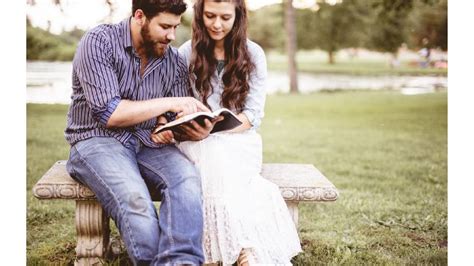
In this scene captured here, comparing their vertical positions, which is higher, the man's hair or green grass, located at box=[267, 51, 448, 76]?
the man's hair

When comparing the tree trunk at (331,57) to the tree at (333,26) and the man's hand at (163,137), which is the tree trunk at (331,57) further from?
the man's hand at (163,137)

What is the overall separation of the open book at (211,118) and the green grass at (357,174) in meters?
0.95

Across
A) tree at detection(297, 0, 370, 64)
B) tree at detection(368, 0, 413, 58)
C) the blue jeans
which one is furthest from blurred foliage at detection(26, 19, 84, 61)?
tree at detection(297, 0, 370, 64)

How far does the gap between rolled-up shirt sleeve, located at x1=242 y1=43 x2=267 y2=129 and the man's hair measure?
23.1 inches

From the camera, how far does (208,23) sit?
2.99 meters

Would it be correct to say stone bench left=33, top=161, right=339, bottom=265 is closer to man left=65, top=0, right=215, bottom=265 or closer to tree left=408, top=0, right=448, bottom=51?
man left=65, top=0, right=215, bottom=265

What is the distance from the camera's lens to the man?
2.37 metres

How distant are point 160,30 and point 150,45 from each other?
0.46 ft

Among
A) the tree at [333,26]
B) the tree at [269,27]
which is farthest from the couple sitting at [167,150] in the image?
the tree at [269,27]

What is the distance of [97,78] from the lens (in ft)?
8.63

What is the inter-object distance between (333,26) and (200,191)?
8594mm

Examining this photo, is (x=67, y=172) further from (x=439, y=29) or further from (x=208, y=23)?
(x=439, y=29)

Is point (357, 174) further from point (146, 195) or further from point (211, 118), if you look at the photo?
point (146, 195)

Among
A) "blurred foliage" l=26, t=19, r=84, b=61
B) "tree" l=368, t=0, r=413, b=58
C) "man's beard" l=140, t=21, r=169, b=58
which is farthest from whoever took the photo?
"tree" l=368, t=0, r=413, b=58
